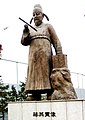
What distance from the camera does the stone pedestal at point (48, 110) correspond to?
5.52 meters

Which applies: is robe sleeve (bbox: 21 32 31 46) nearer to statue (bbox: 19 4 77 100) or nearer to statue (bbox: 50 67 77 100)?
statue (bbox: 19 4 77 100)

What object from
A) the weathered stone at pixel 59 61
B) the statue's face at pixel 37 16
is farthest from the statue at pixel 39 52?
the weathered stone at pixel 59 61

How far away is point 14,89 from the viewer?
13406 millimetres

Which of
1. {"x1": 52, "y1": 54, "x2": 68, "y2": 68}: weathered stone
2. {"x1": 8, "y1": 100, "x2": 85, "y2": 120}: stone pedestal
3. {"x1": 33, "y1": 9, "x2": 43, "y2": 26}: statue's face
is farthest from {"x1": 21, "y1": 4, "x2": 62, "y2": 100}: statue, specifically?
{"x1": 8, "y1": 100, "x2": 85, "y2": 120}: stone pedestal

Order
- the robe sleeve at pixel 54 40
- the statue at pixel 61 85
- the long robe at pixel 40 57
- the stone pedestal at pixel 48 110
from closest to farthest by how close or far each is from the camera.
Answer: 1. the stone pedestal at pixel 48 110
2. the statue at pixel 61 85
3. the long robe at pixel 40 57
4. the robe sleeve at pixel 54 40

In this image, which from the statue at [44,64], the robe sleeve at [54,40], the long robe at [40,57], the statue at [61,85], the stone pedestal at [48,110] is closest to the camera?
the stone pedestal at [48,110]

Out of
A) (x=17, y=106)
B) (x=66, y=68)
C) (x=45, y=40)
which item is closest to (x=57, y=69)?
(x=66, y=68)

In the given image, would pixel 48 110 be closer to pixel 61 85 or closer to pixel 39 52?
pixel 61 85

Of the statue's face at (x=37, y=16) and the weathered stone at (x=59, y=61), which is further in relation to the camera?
the statue's face at (x=37, y=16)

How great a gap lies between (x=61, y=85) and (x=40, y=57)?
2.11ft

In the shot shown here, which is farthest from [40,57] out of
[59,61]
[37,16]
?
[37,16]

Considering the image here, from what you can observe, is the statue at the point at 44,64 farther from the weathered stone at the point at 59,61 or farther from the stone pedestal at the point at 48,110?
the stone pedestal at the point at 48,110

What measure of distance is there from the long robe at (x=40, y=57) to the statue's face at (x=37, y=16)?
13cm

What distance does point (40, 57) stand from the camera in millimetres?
6090
